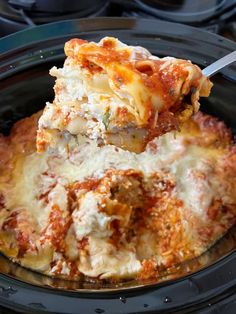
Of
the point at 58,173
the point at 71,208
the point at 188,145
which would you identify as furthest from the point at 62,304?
the point at 188,145

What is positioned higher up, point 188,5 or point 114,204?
point 188,5

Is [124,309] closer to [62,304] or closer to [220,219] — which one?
[62,304]

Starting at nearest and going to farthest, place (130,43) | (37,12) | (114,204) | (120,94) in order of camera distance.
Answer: (120,94) → (114,204) → (130,43) → (37,12)

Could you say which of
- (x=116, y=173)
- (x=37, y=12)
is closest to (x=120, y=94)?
(x=116, y=173)

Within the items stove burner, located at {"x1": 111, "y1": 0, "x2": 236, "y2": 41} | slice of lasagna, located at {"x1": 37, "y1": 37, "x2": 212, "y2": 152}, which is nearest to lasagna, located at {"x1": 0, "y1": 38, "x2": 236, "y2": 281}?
slice of lasagna, located at {"x1": 37, "y1": 37, "x2": 212, "y2": 152}

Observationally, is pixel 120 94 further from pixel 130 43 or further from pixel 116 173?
pixel 130 43

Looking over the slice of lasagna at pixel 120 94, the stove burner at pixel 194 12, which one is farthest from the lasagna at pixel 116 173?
the stove burner at pixel 194 12

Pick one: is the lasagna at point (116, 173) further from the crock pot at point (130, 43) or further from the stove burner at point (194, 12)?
the stove burner at point (194, 12)
